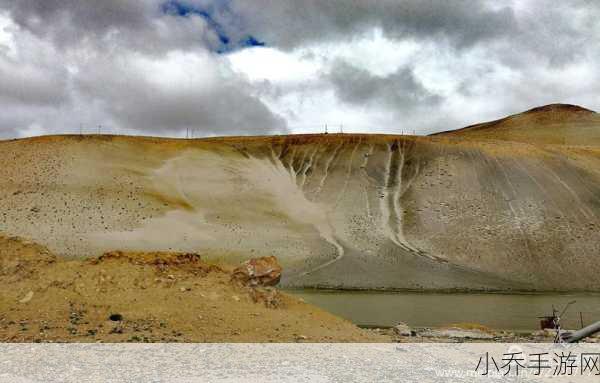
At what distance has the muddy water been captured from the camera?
2636cm

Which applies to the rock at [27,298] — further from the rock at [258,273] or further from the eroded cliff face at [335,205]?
the eroded cliff face at [335,205]

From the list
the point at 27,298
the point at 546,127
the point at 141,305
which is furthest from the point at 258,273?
the point at 546,127

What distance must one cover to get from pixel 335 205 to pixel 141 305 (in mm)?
42244

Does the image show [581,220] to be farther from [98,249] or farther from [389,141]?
[98,249]

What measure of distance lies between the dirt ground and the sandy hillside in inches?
962

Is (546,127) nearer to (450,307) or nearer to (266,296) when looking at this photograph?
(450,307)

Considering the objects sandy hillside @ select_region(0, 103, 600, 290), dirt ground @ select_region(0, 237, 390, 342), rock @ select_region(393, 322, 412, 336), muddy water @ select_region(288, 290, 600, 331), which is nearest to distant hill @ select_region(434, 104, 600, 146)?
sandy hillside @ select_region(0, 103, 600, 290)

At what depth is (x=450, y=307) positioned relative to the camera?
31.9 metres

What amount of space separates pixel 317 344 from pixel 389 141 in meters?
59.9

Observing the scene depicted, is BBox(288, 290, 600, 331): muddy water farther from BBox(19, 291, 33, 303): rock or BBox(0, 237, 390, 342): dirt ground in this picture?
BBox(19, 291, 33, 303): rock

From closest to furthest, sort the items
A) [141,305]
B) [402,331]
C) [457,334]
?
[141,305] < [402,331] < [457,334]

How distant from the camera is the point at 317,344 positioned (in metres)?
13.5

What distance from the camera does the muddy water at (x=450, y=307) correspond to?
1038 inches

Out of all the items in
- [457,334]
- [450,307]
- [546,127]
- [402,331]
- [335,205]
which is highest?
[546,127]
